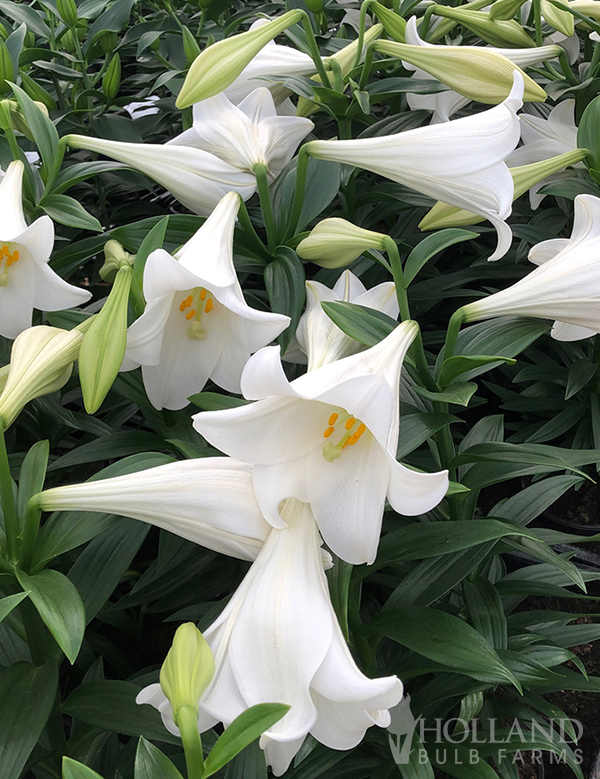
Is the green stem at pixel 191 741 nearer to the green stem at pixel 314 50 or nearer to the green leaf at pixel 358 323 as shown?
the green leaf at pixel 358 323

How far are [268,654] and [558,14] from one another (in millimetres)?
952

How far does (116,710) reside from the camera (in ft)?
2.22

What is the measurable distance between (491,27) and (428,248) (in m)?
0.52

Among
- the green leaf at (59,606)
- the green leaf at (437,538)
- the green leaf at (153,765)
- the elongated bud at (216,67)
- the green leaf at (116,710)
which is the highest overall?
the elongated bud at (216,67)

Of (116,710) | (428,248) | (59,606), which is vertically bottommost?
(116,710)

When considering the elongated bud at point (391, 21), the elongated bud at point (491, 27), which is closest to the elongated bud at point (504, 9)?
the elongated bud at point (491, 27)

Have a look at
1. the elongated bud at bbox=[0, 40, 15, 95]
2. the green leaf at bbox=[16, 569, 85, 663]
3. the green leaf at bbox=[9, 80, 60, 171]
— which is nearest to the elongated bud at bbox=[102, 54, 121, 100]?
the elongated bud at bbox=[0, 40, 15, 95]

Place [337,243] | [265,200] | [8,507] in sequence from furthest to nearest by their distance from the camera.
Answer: [265,200]
[337,243]
[8,507]

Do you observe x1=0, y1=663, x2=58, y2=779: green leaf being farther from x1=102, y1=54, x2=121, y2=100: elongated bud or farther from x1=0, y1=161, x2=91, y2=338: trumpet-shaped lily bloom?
x1=102, y1=54, x2=121, y2=100: elongated bud

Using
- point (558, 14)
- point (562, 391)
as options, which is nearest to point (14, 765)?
point (562, 391)

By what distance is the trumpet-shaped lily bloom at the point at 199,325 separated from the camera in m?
0.67

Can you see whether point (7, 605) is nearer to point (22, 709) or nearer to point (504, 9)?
point (22, 709)

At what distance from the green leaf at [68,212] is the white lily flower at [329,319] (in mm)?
251

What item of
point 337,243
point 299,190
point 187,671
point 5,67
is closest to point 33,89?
point 5,67
